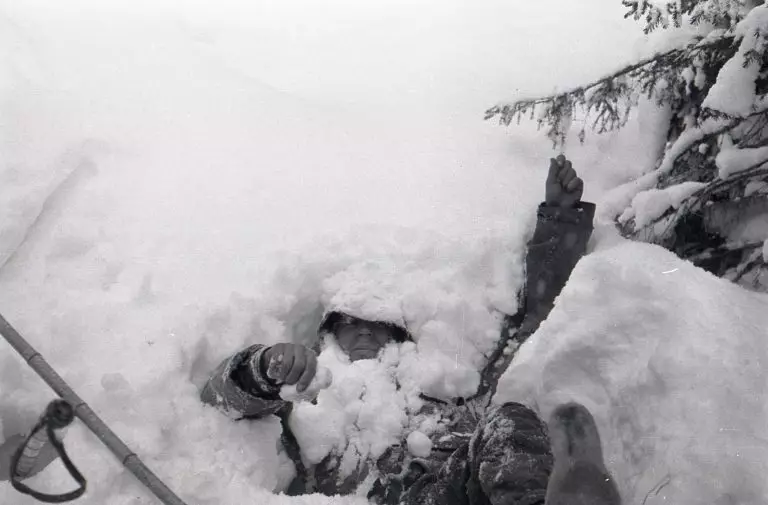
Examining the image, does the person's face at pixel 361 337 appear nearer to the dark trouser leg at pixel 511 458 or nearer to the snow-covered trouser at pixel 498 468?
the snow-covered trouser at pixel 498 468

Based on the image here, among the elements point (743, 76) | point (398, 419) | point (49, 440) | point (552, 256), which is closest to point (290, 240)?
point (398, 419)

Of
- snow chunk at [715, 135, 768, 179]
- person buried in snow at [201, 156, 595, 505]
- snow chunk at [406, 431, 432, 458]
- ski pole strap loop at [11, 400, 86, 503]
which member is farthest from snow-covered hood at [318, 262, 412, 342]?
snow chunk at [715, 135, 768, 179]

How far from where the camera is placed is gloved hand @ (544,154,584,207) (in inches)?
128

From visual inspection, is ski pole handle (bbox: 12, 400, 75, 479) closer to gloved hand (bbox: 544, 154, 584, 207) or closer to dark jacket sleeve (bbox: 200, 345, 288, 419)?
dark jacket sleeve (bbox: 200, 345, 288, 419)

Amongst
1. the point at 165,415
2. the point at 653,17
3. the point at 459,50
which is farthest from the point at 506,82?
the point at 165,415

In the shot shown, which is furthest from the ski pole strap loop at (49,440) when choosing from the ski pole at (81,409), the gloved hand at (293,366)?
the gloved hand at (293,366)

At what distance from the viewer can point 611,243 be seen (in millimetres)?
3322

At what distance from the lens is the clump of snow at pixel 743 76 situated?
242 cm

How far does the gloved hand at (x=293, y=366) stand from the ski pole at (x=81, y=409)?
665 mm

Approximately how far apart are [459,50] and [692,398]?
4861mm

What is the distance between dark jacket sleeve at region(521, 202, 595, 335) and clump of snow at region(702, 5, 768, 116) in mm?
969

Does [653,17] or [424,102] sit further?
[424,102]

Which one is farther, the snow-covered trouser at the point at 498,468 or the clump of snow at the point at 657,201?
the clump of snow at the point at 657,201

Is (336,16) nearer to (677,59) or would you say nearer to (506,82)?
(506,82)
